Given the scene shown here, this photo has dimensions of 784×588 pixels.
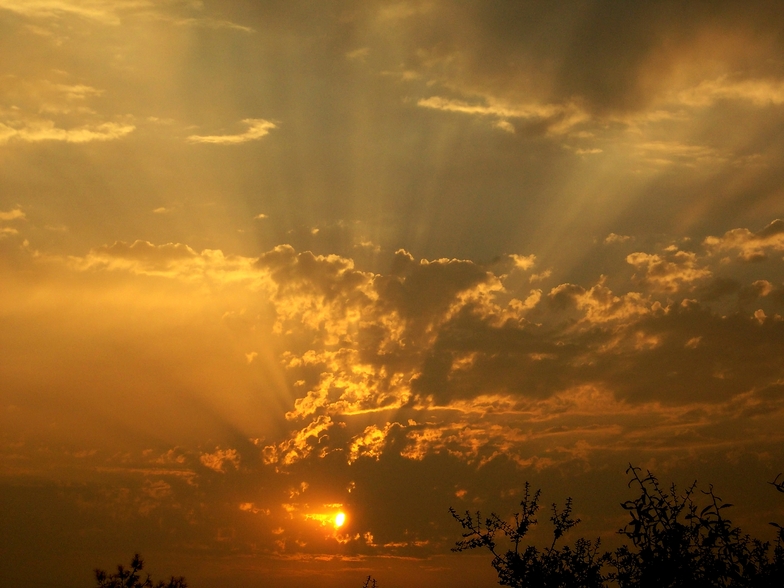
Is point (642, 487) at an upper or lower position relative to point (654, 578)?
upper

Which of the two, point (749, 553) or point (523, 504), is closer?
point (749, 553)

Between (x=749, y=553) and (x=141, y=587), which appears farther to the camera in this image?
(x=141, y=587)

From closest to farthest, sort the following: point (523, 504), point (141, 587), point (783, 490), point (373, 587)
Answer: point (783, 490), point (523, 504), point (373, 587), point (141, 587)

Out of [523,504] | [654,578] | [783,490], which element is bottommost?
[654,578]

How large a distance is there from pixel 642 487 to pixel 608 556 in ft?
27.7

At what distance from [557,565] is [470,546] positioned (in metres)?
2.87

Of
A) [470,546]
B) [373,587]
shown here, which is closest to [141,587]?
[373,587]

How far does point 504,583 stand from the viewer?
23094 millimetres

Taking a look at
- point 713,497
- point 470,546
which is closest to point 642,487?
point 713,497

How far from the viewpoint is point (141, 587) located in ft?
166

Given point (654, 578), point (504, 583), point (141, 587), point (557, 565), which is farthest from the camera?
point (141, 587)

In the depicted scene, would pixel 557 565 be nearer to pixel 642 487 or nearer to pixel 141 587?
pixel 642 487

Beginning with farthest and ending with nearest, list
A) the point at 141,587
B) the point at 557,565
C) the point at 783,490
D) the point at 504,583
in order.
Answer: the point at 141,587, the point at 557,565, the point at 504,583, the point at 783,490

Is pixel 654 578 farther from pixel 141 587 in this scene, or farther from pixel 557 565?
pixel 141 587
